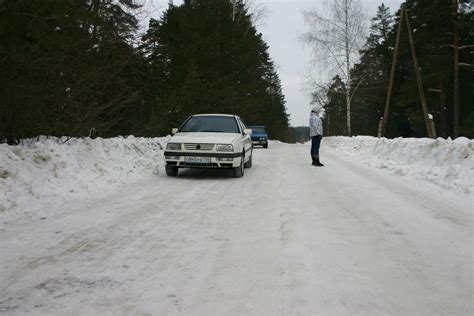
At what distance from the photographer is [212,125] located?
1049cm

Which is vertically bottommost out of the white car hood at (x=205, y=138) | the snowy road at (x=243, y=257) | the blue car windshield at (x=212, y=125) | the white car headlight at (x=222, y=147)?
the snowy road at (x=243, y=257)

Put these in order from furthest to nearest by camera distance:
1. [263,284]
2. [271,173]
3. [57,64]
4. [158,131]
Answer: [158,131], [271,173], [57,64], [263,284]

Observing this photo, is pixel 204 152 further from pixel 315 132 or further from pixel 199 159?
pixel 315 132

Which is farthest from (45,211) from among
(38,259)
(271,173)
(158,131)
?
(158,131)

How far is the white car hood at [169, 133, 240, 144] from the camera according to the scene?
923 centimetres

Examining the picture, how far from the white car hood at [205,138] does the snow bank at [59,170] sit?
4.16 feet

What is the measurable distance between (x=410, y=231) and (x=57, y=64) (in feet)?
24.9

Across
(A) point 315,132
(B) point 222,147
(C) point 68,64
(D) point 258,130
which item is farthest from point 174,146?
(D) point 258,130

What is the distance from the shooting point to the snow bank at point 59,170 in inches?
233

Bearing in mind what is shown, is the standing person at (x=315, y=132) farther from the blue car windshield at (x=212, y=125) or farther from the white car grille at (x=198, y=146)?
the white car grille at (x=198, y=146)

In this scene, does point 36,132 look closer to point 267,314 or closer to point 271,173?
point 271,173

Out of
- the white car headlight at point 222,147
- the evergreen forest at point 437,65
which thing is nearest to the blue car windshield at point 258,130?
the evergreen forest at point 437,65

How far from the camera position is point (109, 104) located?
10.6 m

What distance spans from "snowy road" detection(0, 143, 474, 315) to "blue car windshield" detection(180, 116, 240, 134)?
12.5 feet
